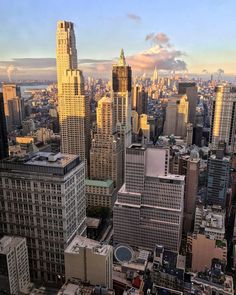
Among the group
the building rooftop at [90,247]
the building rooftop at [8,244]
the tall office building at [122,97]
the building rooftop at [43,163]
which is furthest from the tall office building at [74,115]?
the building rooftop at [90,247]

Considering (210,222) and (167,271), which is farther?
(210,222)

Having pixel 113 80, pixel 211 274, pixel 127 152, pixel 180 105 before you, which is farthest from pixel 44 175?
pixel 180 105

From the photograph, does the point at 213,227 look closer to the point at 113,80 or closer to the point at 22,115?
the point at 113,80

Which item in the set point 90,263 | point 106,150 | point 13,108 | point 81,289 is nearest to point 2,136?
point 106,150

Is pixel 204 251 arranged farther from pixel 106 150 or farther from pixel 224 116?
pixel 224 116

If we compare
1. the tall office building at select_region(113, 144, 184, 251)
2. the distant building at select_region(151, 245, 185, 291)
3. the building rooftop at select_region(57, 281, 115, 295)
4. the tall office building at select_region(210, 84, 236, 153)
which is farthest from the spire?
the building rooftop at select_region(57, 281, 115, 295)

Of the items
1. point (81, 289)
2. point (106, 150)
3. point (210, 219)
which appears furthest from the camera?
point (106, 150)

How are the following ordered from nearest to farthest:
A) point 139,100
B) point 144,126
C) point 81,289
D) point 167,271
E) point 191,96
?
point 81,289 < point 167,271 < point 144,126 < point 139,100 < point 191,96
